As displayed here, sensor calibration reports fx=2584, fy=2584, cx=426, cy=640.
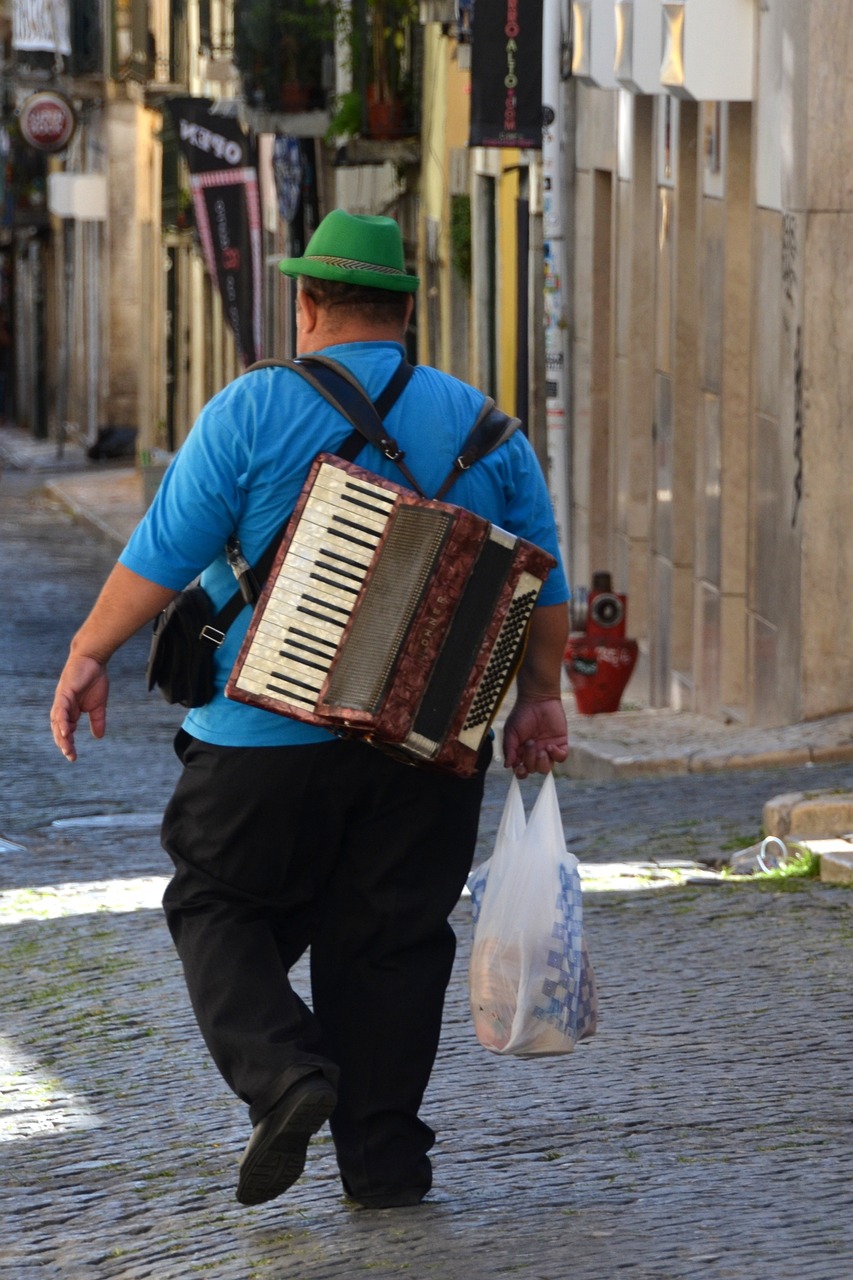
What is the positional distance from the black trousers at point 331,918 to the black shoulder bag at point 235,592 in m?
0.14

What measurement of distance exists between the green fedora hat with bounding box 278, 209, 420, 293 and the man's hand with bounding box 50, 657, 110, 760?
76 cm

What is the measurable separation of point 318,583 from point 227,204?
987 inches

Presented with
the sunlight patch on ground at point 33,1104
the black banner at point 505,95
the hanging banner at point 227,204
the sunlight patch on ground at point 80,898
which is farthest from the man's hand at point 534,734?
the hanging banner at point 227,204

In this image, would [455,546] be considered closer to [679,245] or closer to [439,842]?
[439,842]

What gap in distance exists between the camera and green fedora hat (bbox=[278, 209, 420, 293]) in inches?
175

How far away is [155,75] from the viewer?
3691 centimetres

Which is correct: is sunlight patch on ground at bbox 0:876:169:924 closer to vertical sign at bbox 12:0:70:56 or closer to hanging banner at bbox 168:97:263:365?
hanging banner at bbox 168:97:263:365

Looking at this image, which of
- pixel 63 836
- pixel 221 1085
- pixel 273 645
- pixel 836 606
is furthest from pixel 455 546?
pixel 836 606

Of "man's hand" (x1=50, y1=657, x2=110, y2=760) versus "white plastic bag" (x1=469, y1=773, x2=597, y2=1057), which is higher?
"man's hand" (x1=50, y1=657, x2=110, y2=760)

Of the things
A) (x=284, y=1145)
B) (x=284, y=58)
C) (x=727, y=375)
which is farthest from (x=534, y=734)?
(x=284, y=58)

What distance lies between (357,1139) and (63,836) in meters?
5.83

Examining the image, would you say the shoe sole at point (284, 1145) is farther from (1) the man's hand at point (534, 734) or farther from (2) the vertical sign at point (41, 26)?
(2) the vertical sign at point (41, 26)

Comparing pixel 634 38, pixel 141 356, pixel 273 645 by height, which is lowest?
pixel 141 356

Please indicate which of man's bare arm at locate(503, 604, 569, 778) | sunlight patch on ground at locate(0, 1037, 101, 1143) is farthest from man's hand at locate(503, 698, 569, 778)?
sunlight patch on ground at locate(0, 1037, 101, 1143)
